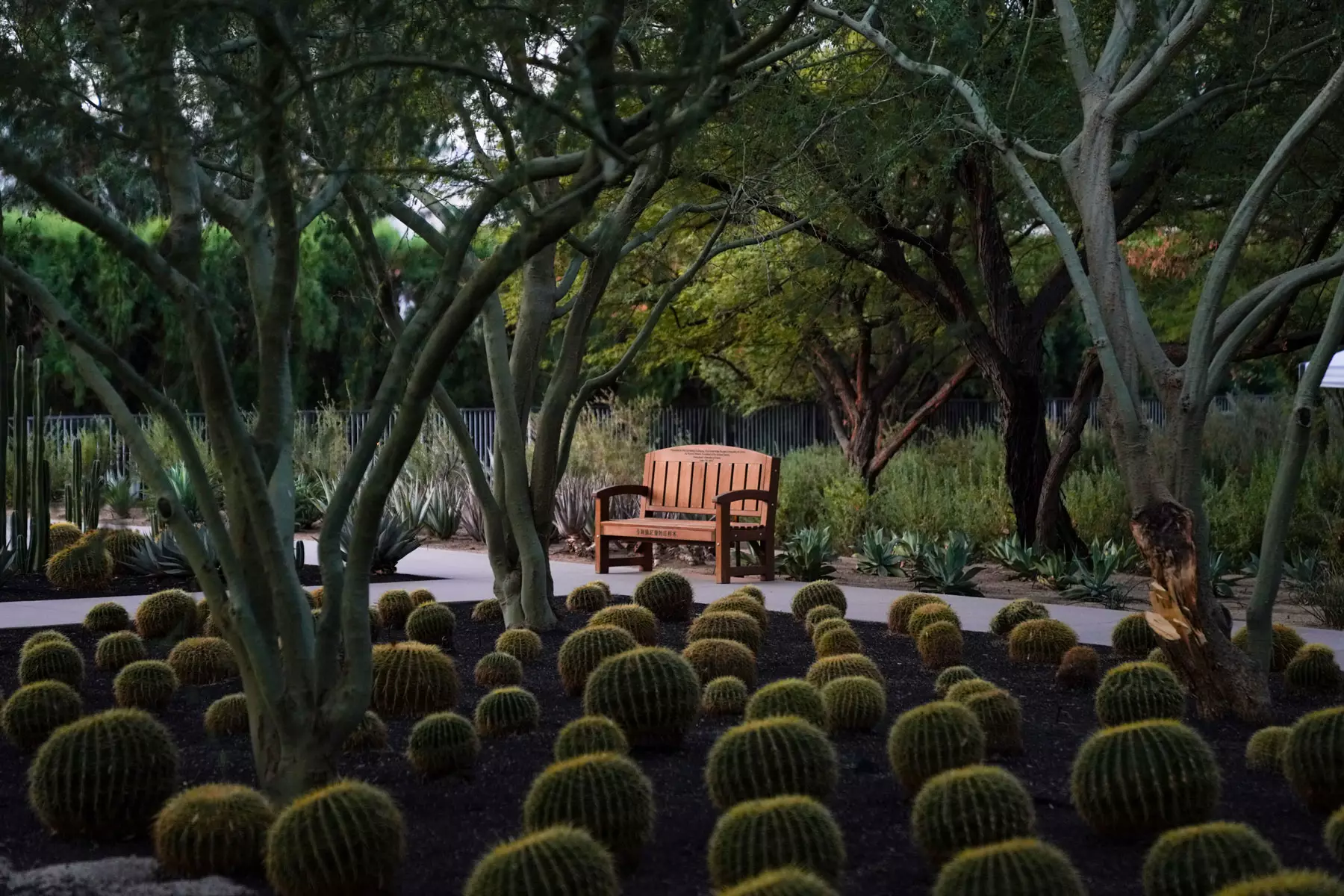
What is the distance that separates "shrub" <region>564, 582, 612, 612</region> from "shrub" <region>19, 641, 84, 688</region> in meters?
3.66

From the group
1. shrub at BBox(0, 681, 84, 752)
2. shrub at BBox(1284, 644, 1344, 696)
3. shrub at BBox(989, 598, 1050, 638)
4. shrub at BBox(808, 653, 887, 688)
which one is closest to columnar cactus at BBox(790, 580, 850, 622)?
shrub at BBox(989, 598, 1050, 638)

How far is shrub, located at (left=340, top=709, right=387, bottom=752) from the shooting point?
577 cm

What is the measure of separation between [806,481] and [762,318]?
9.82ft

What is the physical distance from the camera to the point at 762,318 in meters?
20.8

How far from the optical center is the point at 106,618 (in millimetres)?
9320

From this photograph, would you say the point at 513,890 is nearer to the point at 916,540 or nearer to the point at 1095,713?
the point at 1095,713

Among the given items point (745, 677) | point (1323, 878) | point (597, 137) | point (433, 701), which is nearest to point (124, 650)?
point (433, 701)

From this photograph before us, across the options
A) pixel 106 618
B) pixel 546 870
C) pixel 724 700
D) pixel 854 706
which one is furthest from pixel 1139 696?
pixel 106 618

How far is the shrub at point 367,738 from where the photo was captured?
5773 mm

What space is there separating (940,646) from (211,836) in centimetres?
447

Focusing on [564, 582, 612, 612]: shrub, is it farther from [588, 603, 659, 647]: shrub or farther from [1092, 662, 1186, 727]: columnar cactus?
[1092, 662, 1186, 727]: columnar cactus

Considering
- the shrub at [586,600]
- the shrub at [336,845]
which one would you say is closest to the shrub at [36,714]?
the shrub at [336,845]

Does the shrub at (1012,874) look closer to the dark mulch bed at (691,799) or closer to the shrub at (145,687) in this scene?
the dark mulch bed at (691,799)

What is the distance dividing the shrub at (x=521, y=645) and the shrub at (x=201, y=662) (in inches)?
55.3
